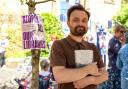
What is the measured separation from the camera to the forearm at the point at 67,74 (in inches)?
146

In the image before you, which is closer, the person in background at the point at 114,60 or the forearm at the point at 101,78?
the forearm at the point at 101,78

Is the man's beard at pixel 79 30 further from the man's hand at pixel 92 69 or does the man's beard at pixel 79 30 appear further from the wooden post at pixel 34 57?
the wooden post at pixel 34 57

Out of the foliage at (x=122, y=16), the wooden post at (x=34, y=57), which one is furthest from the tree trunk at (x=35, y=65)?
the foliage at (x=122, y=16)

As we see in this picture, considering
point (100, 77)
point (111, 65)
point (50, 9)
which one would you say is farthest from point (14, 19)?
point (100, 77)

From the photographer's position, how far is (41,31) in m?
5.17

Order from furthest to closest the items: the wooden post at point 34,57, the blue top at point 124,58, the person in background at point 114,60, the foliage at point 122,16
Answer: the foliage at point 122,16
the person in background at point 114,60
the blue top at point 124,58
the wooden post at point 34,57

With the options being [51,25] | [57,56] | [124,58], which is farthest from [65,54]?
[51,25]

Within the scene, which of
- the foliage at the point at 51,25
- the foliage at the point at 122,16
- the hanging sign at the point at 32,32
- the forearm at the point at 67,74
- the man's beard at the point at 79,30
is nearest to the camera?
the forearm at the point at 67,74

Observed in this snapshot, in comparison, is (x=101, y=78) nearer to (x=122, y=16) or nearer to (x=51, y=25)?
(x=51, y=25)

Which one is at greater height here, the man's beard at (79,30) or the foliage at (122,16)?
the man's beard at (79,30)

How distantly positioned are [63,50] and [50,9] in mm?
18010

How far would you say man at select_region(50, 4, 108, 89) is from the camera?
3742 millimetres

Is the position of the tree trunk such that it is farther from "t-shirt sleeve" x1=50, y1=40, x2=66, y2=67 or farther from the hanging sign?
"t-shirt sleeve" x1=50, y1=40, x2=66, y2=67

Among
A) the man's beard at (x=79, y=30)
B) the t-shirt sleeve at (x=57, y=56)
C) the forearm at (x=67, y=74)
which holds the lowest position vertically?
the forearm at (x=67, y=74)
